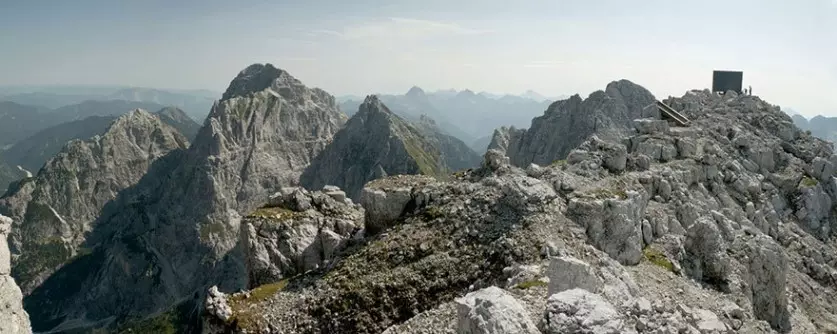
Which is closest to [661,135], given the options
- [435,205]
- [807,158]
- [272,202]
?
[807,158]

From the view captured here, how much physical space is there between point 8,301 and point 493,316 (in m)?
23.2

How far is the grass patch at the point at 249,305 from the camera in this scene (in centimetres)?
3105

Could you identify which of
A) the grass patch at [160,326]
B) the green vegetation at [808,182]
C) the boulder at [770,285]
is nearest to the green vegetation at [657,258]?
the boulder at [770,285]

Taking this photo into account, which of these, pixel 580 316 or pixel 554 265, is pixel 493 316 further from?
pixel 554 265

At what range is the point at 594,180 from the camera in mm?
41500

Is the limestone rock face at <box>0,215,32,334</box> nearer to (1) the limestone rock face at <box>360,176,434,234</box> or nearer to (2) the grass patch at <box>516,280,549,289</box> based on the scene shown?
(1) the limestone rock face at <box>360,176,434,234</box>

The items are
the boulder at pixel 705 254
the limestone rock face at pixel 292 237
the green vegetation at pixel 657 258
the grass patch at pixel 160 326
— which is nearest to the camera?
the green vegetation at pixel 657 258

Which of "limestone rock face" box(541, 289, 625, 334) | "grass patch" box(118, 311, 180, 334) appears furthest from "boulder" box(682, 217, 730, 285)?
"grass patch" box(118, 311, 180, 334)

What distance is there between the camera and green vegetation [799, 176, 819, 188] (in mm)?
62725

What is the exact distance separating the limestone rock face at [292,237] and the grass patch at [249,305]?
4.01m

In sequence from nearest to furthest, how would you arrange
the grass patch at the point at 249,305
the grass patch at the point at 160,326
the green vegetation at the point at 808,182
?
the grass patch at the point at 249,305 → the green vegetation at the point at 808,182 → the grass patch at the point at 160,326

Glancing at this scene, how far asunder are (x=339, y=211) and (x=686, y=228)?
27964 mm

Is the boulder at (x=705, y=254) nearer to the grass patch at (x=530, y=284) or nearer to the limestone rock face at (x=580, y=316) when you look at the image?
the grass patch at (x=530, y=284)

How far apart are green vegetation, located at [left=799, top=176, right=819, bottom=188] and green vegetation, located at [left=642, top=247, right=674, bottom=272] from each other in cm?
3890
